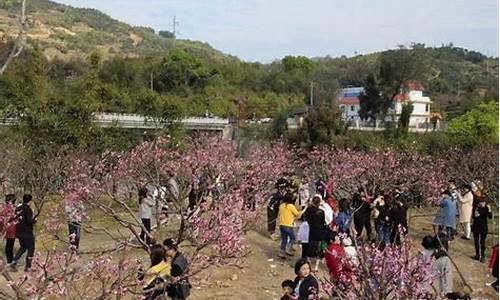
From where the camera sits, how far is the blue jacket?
11.5m

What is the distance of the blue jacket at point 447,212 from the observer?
11.5 meters

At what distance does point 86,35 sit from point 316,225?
101308mm

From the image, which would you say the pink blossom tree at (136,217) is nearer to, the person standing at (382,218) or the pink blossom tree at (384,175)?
the pink blossom tree at (384,175)

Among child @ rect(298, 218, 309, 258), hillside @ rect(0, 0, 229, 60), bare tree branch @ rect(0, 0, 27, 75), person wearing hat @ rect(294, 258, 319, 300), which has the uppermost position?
hillside @ rect(0, 0, 229, 60)

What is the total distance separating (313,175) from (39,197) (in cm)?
1006

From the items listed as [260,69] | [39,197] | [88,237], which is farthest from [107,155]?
[260,69]

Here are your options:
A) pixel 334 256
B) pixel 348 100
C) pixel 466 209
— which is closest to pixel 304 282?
pixel 334 256

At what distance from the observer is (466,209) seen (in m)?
12.7

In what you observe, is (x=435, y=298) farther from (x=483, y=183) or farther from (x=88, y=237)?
(x=483, y=183)

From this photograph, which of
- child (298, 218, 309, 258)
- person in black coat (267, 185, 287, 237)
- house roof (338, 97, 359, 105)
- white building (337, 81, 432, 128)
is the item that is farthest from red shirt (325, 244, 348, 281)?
house roof (338, 97, 359, 105)

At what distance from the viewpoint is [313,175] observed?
72.4 feet

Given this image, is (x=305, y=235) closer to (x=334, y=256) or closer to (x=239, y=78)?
(x=334, y=256)

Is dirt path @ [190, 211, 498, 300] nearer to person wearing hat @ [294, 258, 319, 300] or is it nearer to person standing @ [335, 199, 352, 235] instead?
person standing @ [335, 199, 352, 235]

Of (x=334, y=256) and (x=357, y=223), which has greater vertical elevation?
(x=334, y=256)
